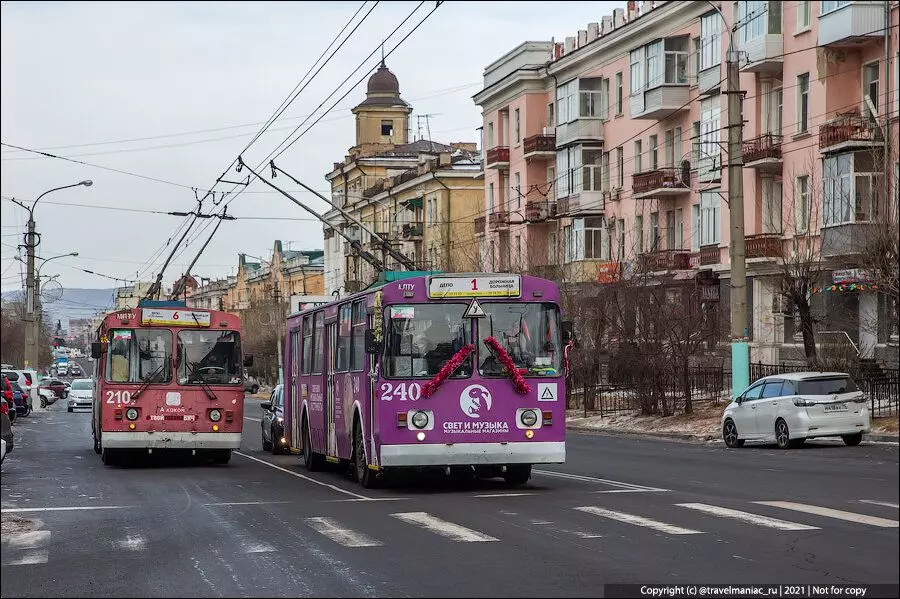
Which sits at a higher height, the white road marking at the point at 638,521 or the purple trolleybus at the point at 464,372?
the purple trolleybus at the point at 464,372

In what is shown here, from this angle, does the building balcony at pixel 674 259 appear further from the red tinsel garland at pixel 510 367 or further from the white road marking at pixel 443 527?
the white road marking at pixel 443 527

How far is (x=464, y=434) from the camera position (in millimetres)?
19422

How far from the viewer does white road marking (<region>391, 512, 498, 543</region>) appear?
541 inches

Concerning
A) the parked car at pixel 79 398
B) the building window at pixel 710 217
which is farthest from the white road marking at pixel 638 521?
the parked car at pixel 79 398

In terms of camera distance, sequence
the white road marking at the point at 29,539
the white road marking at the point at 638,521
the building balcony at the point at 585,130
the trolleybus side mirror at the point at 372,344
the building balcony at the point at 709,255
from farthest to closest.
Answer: the building balcony at the point at 585,130
the building balcony at the point at 709,255
the trolleybus side mirror at the point at 372,344
the white road marking at the point at 638,521
the white road marking at the point at 29,539

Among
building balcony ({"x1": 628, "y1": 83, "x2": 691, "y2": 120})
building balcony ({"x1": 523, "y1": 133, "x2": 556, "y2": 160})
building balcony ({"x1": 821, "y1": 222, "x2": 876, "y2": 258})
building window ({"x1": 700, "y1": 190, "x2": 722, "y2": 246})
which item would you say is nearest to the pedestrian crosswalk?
building balcony ({"x1": 821, "y1": 222, "x2": 876, "y2": 258})

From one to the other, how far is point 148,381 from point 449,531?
43.9ft

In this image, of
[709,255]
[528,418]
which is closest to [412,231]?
[709,255]

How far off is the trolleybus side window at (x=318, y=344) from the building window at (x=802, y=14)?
23641mm

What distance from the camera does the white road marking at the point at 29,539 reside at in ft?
45.4

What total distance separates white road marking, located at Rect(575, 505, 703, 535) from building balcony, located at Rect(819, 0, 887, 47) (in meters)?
25.4

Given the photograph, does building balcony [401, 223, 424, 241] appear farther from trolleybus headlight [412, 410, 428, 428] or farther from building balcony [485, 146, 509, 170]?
trolleybus headlight [412, 410, 428, 428]

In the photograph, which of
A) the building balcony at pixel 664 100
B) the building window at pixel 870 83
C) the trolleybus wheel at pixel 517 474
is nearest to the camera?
the trolleybus wheel at pixel 517 474

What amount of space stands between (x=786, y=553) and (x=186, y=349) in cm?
1666
